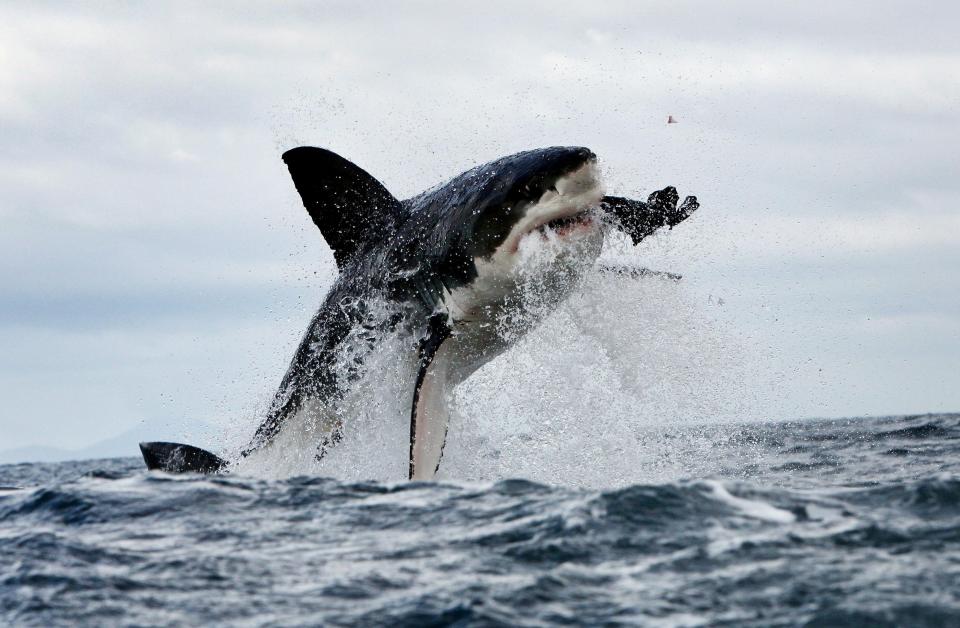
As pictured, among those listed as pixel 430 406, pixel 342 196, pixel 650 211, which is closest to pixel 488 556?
pixel 430 406

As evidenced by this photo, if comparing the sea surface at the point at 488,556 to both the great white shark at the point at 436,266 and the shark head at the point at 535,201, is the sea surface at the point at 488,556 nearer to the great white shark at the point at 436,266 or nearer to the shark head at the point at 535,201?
the great white shark at the point at 436,266

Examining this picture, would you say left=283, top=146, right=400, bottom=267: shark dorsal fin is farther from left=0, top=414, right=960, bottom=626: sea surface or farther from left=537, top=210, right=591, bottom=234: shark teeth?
left=0, top=414, right=960, bottom=626: sea surface

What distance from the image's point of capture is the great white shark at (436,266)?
32.6ft

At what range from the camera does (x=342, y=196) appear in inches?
464

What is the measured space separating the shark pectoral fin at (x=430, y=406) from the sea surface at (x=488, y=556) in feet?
2.73

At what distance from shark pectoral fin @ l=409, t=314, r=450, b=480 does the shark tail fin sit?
2563 millimetres

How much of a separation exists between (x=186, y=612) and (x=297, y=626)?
73cm

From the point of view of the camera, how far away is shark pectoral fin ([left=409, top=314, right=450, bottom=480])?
1008 centimetres

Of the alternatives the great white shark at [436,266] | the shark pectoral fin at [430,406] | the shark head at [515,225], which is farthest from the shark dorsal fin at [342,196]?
the shark pectoral fin at [430,406]

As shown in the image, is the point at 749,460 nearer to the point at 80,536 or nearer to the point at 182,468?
the point at 182,468

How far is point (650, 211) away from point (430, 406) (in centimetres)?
291

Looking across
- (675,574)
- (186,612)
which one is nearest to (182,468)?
(186,612)

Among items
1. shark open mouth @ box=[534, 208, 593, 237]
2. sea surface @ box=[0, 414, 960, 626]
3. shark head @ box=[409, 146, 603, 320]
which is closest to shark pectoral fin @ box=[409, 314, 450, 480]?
shark head @ box=[409, 146, 603, 320]

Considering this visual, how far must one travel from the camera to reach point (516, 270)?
10.0m
